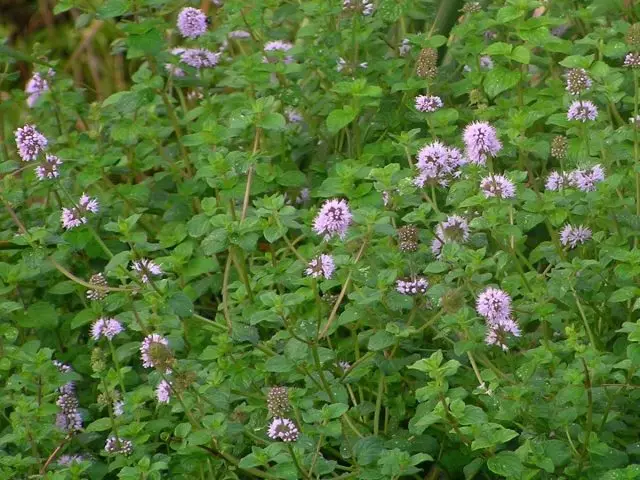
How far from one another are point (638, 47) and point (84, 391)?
1.54m

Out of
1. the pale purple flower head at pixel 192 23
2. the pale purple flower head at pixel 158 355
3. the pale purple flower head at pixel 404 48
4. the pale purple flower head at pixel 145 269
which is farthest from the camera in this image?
the pale purple flower head at pixel 404 48

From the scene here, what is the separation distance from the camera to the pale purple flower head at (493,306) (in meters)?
2.57

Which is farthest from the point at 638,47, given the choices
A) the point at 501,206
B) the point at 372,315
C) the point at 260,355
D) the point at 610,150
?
the point at 260,355

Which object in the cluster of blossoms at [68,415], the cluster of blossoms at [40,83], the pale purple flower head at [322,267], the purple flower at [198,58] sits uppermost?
the pale purple flower head at [322,267]

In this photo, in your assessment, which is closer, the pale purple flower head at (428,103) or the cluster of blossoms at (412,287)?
the cluster of blossoms at (412,287)

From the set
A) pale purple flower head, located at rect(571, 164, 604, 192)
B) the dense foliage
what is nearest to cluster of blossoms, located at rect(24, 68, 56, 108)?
the dense foliage

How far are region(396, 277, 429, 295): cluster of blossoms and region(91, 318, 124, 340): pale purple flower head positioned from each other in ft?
2.12

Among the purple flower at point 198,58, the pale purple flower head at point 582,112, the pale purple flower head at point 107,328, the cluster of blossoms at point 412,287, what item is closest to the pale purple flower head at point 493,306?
the cluster of blossoms at point 412,287

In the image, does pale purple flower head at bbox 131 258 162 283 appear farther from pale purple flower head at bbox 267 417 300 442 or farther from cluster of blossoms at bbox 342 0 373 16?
cluster of blossoms at bbox 342 0 373 16

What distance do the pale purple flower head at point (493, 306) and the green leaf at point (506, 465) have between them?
262 millimetres

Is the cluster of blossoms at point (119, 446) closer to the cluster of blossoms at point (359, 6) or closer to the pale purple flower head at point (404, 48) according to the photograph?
the cluster of blossoms at point (359, 6)

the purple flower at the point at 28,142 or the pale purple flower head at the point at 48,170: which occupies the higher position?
the purple flower at the point at 28,142

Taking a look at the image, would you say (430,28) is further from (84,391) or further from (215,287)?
(84,391)

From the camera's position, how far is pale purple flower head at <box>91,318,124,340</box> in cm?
297
